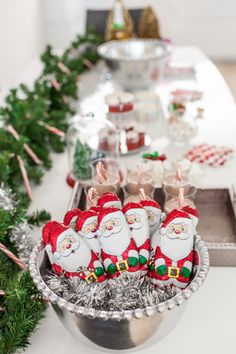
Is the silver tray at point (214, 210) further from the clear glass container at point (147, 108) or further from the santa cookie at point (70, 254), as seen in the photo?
the clear glass container at point (147, 108)

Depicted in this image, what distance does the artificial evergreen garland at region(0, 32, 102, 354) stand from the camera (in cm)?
86

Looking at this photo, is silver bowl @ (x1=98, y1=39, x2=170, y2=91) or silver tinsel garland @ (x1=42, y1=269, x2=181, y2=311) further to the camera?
silver bowl @ (x1=98, y1=39, x2=170, y2=91)

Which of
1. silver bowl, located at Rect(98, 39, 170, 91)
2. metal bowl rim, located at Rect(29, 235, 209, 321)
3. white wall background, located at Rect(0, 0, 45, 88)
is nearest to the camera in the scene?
metal bowl rim, located at Rect(29, 235, 209, 321)

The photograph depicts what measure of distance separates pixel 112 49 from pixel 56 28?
219 cm

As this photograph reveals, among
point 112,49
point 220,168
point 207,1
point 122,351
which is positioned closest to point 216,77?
point 112,49

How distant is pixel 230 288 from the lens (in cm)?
101

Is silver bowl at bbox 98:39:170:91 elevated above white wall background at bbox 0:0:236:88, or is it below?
above

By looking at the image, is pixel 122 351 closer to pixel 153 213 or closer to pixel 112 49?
pixel 153 213

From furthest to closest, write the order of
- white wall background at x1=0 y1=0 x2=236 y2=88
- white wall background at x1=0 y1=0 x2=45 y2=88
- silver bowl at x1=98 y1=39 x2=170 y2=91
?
1. white wall background at x1=0 y1=0 x2=236 y2=88
2. white wall background at x1=0 y1=0 x2=45 y2=88
3. silver bowl at x1=98 y1=39 x2=170 y2=91

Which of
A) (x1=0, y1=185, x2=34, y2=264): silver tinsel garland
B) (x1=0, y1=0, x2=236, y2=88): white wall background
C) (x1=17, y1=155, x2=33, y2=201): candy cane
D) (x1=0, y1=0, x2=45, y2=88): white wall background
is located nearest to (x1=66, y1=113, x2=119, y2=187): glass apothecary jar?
(x1=17, y1=155, x2=33, y2=201): candy cane

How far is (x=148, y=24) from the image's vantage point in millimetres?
2963

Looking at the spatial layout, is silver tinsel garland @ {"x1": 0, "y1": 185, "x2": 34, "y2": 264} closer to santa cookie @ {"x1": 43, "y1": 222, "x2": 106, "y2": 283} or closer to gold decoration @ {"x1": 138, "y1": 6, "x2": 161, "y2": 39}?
santa cookie @ {"x1": 43, "y1": 222, "x2": 106, "y2": 283}

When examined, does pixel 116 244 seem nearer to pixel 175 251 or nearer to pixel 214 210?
pixel 175 251

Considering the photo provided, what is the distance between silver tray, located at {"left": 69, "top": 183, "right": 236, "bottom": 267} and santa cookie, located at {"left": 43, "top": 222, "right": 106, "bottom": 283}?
359 mm
